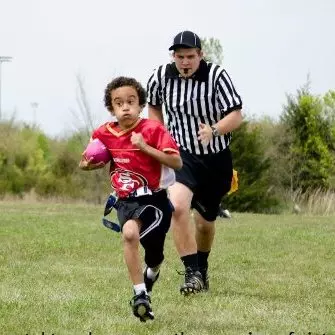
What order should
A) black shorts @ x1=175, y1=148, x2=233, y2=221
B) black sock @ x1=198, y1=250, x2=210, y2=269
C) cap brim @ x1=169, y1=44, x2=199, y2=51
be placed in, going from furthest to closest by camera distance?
black sock @ x1=198, y1=250, x2=210, y2=269
black shorts @ x1=175, y1=148, x2=233, y2=221
cap brim @ x1=169, y1=44, x2=199, y2=51

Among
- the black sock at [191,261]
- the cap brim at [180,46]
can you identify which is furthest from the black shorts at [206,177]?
the cap brim at [180,46]

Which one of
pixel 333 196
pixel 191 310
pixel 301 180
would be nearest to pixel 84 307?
pixel 191 310

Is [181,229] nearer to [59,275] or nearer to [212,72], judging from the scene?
[212,72]

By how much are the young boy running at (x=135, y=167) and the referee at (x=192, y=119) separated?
1.07m

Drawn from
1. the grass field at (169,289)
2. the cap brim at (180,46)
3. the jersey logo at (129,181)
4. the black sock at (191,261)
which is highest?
the cap brim at (180,46)

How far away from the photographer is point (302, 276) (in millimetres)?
8953

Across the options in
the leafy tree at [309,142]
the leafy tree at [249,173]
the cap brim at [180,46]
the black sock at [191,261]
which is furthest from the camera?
the leafy tree at [309,142]

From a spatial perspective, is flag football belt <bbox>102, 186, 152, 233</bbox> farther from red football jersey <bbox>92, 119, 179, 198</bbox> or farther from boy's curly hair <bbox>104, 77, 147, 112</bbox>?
boy's curly hair <bbox>104, 77, 147, 112</bbox>

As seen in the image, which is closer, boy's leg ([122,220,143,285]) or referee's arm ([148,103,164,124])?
boy's leg ([122,220,143,285])

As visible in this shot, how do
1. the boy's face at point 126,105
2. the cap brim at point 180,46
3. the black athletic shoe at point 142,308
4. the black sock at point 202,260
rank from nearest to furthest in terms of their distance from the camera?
1. the black athletic shoe at point 142,308
2. the boy's face at point 126,105
3. the cap brim at point 180,46
4. the black sock at point 202,260

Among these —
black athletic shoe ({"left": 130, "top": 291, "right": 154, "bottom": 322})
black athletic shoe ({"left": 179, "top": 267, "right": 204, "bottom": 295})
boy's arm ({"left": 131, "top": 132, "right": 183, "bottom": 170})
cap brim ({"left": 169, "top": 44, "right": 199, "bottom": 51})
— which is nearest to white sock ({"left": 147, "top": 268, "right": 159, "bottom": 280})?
black athletic shoe ({"left": 179, "top": 267, "right": 204, "bottom": 295})

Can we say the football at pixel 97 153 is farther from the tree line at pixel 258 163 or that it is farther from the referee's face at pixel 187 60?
the tree line at pixel 258 163

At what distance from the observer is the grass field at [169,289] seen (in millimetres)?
5363

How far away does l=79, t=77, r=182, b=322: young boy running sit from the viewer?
5.42 m
